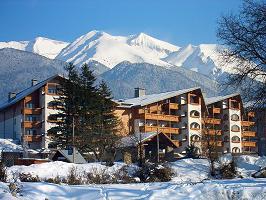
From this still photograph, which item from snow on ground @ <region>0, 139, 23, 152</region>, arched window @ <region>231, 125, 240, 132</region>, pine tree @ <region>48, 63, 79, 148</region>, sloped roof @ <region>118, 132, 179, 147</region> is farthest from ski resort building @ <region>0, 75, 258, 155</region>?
pine tree @ <region>48, 63, 79, 148</region>

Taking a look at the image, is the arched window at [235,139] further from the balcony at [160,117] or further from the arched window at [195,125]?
→ the balcony at [160,117]

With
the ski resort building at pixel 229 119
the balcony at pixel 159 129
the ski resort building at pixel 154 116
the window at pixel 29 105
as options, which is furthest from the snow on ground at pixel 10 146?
the ski resort building at pixel 229 119

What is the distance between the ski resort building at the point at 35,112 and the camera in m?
67.6

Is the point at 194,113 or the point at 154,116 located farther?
the point at 194,113

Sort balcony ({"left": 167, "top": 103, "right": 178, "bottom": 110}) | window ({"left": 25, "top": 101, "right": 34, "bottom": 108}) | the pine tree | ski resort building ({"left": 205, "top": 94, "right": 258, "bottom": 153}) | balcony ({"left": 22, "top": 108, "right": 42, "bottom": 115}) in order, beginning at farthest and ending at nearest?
ski resort building ({"left": 205, "top": 94, "right": 258, "bottom": 153})
balcony ({"left": 167, "top": 103, "right": 178, "bottom": 110})
window ({"left": 25, "top": 101, "right": 34, "bottom": 108})
balcony ({"left": 22, "top": 108, "right": 42, "bottom": 115})
the pine tree

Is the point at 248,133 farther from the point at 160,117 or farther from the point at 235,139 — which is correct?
the point at 160,117

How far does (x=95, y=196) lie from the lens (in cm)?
1321

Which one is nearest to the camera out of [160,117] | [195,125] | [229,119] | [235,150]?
[160,117]

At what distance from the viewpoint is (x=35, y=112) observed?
226 feet

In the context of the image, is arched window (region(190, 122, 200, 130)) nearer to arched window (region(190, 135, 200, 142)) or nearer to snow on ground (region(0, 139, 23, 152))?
arched window (region(190, 135, 200, 142))

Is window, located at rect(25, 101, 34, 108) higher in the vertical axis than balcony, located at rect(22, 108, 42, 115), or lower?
higher

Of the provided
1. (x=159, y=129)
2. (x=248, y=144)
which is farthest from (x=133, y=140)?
(x=248, y=144)

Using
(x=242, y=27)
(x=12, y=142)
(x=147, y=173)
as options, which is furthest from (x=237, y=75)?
(x=12, y=142)

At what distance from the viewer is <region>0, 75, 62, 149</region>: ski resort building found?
67.6 m
